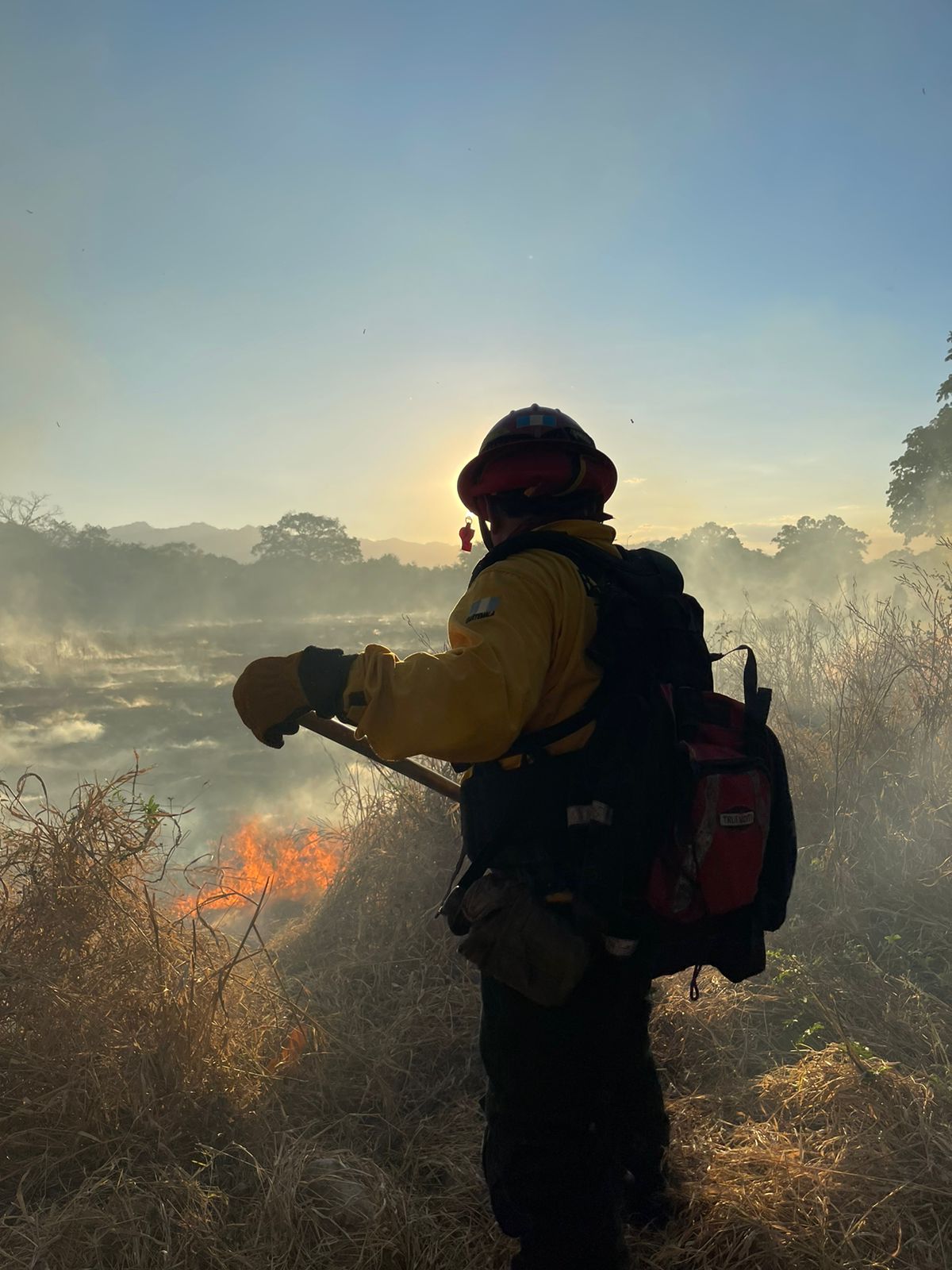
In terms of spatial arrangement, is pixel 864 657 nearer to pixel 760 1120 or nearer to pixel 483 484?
pixel 760 1120

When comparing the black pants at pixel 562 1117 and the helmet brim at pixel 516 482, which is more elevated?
the helmet brim at pixel 516 482

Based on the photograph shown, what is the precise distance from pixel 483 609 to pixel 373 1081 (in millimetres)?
2525

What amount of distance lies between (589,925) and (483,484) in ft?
3.97

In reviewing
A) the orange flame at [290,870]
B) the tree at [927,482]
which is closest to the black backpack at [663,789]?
the orange flame at [290,870]

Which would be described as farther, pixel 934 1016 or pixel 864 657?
pixel 864 657

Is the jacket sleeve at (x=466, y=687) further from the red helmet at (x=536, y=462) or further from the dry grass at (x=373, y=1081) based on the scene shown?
the dry grass at (x=373, y=1081)

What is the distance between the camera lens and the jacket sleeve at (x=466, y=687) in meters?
1.53

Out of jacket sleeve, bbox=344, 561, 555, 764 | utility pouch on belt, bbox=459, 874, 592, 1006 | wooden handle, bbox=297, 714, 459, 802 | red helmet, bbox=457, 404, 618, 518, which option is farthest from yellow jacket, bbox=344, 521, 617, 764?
utility pouch on belt, bbox=459, 874, 592, 1006

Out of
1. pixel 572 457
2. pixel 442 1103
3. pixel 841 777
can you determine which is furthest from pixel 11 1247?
pixel 841 777

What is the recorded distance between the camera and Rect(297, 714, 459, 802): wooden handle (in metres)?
1.98

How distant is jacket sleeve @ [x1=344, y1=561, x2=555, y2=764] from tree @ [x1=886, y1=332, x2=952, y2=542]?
2295cm

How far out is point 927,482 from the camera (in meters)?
21.6

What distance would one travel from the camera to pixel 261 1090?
293 cm

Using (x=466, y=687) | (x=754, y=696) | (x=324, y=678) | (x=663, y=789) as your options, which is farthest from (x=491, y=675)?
(x=754, y=696)
